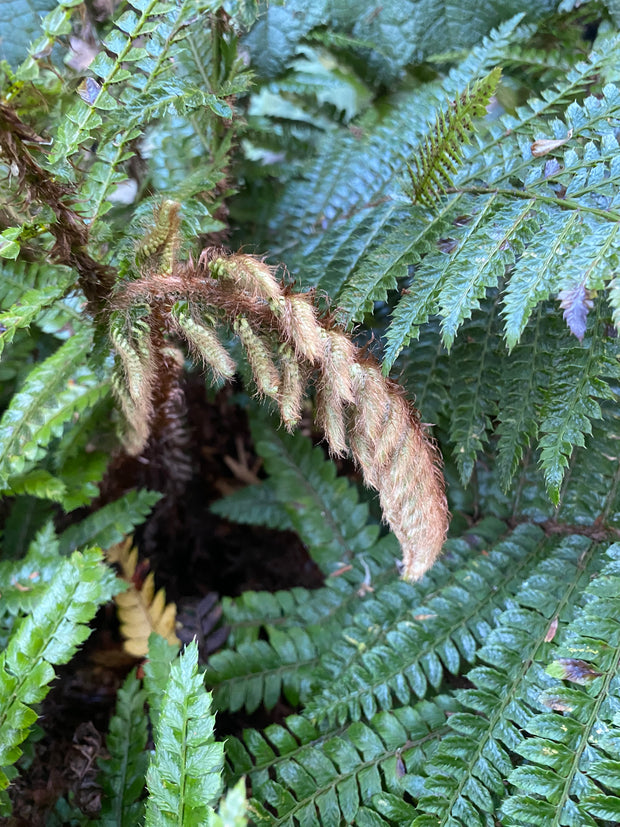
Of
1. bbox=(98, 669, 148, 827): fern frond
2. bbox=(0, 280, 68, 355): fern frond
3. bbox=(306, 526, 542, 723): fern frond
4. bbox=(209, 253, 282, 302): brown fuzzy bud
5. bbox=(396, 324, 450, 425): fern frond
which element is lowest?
bbox=(98, 669, 148, 827): fern frond

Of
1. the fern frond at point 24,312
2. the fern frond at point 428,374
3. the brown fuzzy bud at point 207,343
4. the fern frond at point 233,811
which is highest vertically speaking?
the fern frond at point 428,374

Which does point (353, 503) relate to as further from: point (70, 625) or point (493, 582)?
point (70, 625)

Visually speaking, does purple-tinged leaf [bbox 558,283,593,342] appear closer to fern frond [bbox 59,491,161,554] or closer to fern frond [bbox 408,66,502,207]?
fern frond [bbox 408,66,502,207]

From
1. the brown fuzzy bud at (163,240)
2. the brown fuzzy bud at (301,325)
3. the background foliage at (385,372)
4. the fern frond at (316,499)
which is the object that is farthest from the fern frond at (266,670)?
the brown fuzzy bud at (163,240)

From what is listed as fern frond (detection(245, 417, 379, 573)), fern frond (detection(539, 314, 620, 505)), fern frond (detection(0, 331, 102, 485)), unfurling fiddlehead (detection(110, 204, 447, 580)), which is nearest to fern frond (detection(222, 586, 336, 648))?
fern frond (detection(245, 417, 379, 573))

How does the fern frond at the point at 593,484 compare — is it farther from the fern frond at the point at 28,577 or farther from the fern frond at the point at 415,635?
the fern frond at the point at 28,577

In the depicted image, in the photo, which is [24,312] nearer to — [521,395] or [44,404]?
[44,404]

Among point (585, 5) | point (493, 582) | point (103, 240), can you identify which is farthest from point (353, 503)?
point (585, 5)
